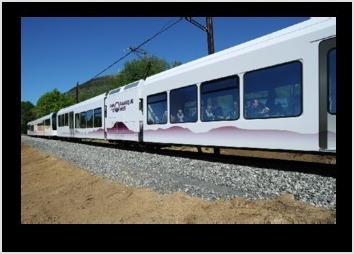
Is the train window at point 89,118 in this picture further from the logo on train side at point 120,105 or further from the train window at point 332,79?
the train window at point 332,79

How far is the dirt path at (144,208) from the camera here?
461 cm

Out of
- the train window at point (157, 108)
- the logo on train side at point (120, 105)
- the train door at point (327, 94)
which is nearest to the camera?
the train door at point (327, 94)

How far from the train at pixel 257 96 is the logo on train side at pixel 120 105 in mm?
2063

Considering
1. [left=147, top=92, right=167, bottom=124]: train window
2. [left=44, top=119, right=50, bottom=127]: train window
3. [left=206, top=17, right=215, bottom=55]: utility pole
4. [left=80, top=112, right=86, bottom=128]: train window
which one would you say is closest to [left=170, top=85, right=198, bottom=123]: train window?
[left=147, top=92, right=167, bottom=124]: train window

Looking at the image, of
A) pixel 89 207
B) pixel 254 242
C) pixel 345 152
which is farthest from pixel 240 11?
pixel 89 207

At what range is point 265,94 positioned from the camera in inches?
331

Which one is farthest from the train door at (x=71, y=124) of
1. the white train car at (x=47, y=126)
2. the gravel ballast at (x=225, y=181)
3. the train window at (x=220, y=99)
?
the train window at (x=220, y=99)

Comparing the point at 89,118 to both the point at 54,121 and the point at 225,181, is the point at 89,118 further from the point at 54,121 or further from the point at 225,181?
the point at 225,181

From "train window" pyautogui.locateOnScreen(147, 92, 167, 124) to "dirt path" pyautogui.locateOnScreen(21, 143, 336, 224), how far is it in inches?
205

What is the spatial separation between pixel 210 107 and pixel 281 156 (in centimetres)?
711

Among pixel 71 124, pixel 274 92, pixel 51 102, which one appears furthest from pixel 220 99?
pixel 51 102

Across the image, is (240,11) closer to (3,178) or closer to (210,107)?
(3,178)

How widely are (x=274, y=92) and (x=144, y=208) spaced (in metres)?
4.46

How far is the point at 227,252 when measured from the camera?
9.25 ft
